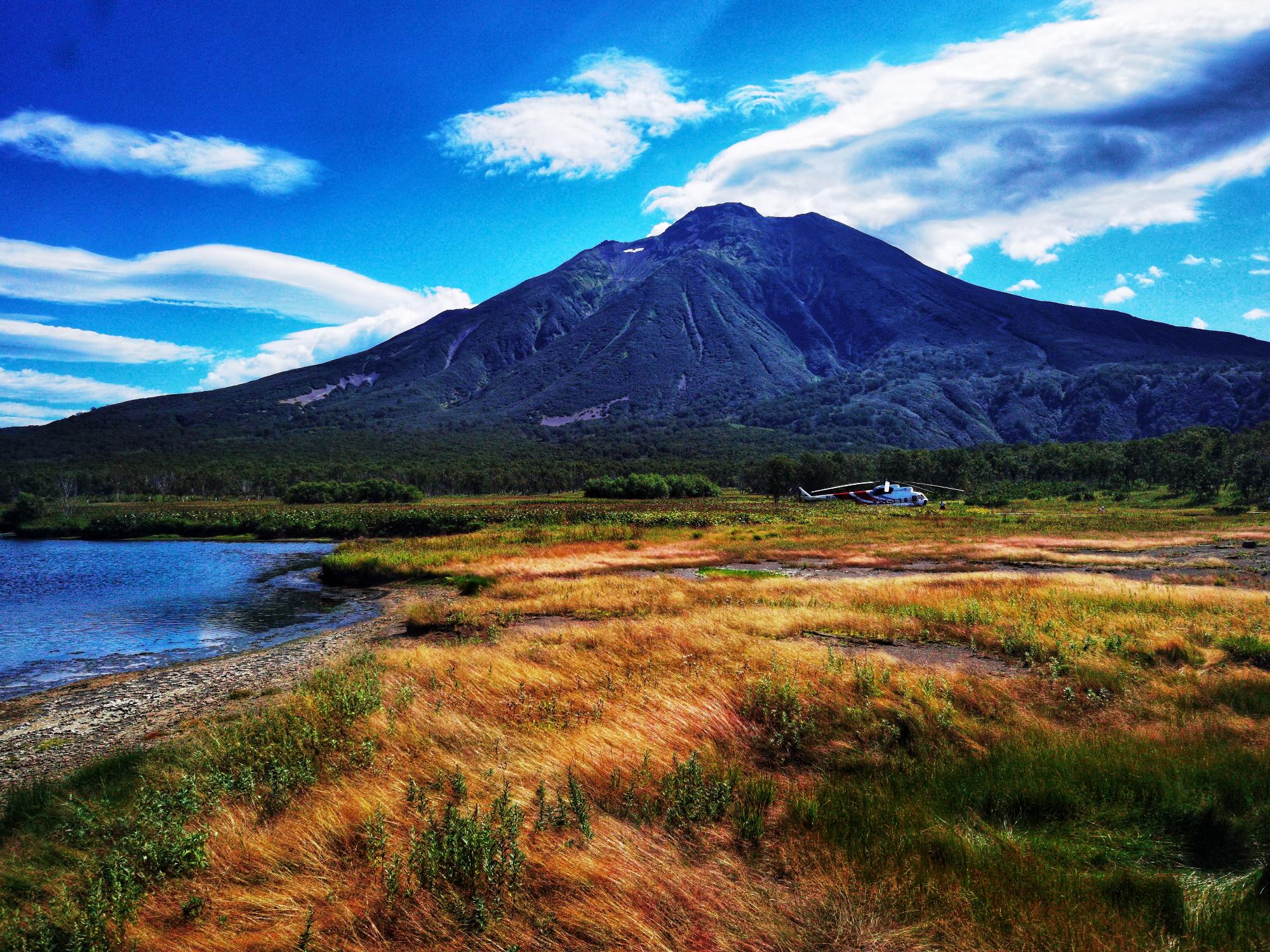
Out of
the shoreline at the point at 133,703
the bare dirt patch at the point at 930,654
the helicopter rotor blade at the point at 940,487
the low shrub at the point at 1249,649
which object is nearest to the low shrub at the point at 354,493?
the helicopter rotor blade at the point at 940,487

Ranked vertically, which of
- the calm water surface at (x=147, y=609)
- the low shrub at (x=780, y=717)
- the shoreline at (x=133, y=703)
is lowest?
the calm water surface at (x=147, y=609)

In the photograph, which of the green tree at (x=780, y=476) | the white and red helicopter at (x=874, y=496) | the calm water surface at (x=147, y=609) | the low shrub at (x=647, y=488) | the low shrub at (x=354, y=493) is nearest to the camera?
the calm water surface at (x=147, y=609)

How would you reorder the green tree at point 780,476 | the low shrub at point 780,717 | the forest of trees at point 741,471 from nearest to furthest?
the low shrub at point 780,717, the green tree at point 780,476, the forest of trees at point 741,471

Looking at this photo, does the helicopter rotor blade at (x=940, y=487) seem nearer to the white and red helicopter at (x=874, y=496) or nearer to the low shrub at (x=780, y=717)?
the white and red helicopter at (x=874, y=496)

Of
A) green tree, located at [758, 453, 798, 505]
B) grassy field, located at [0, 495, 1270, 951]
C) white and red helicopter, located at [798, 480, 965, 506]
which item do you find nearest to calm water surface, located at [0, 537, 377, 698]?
grassy field, located at [0, 495, 1270, 951]

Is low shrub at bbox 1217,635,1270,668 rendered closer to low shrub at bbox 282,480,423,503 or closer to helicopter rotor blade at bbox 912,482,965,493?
helicopter rotor blade at bbox 912,482,965,493

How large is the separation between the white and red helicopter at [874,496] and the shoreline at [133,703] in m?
81.1

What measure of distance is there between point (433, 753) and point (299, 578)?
3808cm

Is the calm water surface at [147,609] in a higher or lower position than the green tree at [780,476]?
lower

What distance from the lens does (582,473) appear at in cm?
16575

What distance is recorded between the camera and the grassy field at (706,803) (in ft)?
14.7

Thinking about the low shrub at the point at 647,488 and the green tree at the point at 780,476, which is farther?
the low shrub at the point at 647,488

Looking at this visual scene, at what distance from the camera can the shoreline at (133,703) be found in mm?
11969

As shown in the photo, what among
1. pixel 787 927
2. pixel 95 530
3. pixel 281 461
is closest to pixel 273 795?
pixel 787 927
